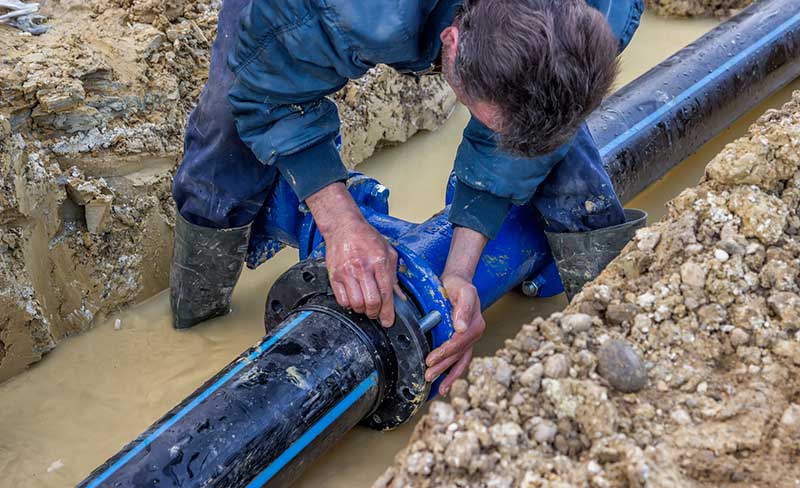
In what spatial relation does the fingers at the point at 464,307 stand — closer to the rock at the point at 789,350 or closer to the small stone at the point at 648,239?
the small stone at the point at 648,239

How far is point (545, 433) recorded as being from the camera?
4.25 ft

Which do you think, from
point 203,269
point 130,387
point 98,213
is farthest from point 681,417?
point 98,213

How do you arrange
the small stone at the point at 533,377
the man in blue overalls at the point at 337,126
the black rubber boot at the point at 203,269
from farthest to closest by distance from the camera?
the black rubber boot at the point at 203,269 → the man in blue overalls at the point at 337,126 → the small stone at the point at 533,377

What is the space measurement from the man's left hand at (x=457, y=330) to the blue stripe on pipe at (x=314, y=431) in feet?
0.49

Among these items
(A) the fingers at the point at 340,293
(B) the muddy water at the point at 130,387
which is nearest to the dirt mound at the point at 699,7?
(B) the muddy water at the point at 130,387

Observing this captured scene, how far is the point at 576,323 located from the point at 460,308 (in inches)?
19.3

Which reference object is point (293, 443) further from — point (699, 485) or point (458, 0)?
point (458, 0)

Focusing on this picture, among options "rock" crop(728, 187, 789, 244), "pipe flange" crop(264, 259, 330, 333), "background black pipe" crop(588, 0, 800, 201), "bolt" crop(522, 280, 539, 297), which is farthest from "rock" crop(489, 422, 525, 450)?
"background black pipe" crop(588, 0, 800, 201)

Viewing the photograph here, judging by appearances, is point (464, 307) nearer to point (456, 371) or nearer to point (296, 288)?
point (456, 371)

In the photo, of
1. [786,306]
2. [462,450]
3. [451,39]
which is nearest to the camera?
[462,450]

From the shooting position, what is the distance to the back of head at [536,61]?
1.44 meters

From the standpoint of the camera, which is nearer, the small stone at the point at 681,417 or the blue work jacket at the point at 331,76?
the small stone at the point at 681,417

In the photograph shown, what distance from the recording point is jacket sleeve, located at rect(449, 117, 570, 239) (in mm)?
1973

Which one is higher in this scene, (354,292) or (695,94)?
(354,292)
